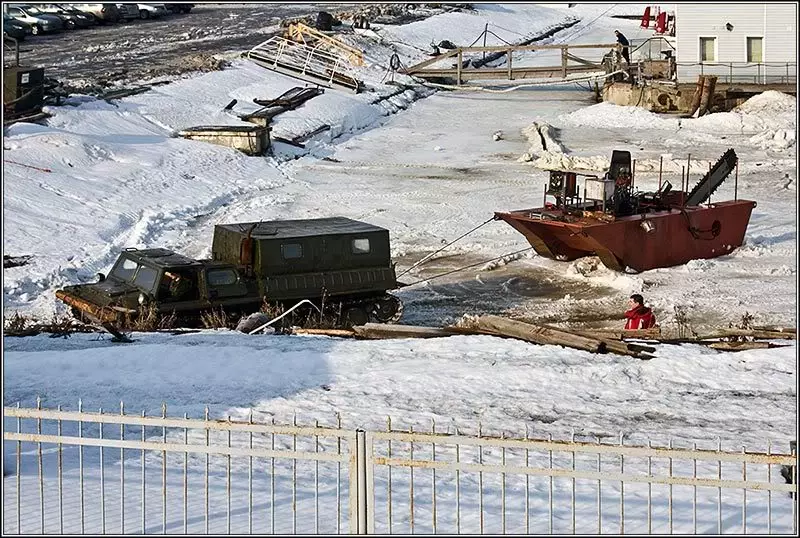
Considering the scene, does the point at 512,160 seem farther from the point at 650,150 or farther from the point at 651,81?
the point at 651,81

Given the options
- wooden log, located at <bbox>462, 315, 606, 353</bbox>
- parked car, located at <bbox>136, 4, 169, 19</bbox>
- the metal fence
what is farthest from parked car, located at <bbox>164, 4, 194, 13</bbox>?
the metal fence

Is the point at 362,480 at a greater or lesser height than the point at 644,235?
greater

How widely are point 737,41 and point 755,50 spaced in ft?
2.24

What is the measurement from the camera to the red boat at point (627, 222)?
2342cm

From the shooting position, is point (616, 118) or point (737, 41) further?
point (737, 41)

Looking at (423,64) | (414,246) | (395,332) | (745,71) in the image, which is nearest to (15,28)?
(423,64)

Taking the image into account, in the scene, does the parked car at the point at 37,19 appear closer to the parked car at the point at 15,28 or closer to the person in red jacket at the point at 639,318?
the parked car at the point at 15,28

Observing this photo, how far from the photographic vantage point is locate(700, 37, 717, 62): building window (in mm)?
45188

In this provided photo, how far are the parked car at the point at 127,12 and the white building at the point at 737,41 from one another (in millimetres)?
28385

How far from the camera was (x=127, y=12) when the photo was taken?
62.6m

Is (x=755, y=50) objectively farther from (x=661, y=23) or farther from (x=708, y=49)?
(x=661, y=23)

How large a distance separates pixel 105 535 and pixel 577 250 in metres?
16.3

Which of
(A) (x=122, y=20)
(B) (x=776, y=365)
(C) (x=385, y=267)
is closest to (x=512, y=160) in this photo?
(C) (x=385, y=267)

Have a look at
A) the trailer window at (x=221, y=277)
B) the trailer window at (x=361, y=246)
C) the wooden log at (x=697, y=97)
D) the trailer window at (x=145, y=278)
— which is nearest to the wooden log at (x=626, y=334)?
the trailer window at (x=361, y=246)
